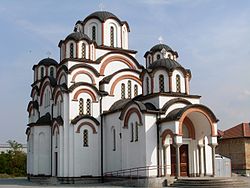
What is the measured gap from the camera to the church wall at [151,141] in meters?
23.5

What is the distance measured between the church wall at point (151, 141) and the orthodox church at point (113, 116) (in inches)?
2.1

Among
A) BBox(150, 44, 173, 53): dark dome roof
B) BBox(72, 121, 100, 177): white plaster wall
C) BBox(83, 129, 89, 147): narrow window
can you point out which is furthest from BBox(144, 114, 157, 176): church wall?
BBox(150, 44, 173, 53): dark dome roof

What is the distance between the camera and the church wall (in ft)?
77.0

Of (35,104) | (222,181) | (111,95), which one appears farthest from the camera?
(35,104)

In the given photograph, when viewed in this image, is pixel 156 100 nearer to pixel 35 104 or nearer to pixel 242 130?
pixel 35 104

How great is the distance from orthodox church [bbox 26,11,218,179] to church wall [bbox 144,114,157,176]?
0.18 feet

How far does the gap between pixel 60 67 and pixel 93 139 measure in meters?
5.67

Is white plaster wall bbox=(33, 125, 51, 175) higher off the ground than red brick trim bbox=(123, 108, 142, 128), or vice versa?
red brick trim bbox=(123, 108, 142, 128)

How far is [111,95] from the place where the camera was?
29281 mm

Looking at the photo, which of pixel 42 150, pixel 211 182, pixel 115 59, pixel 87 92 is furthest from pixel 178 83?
pixel 42 150

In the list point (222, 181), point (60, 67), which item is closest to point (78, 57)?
point (60, 67)

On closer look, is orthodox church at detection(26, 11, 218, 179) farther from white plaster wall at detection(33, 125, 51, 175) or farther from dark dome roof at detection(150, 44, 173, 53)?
dark dome roof at detection(150, 44, 173, 53)

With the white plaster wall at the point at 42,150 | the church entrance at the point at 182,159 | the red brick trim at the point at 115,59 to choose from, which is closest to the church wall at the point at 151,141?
the church entrance at the point at 182,159

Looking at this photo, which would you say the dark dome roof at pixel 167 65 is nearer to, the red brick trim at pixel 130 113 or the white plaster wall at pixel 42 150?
the red brick trim at pixel 130 113
